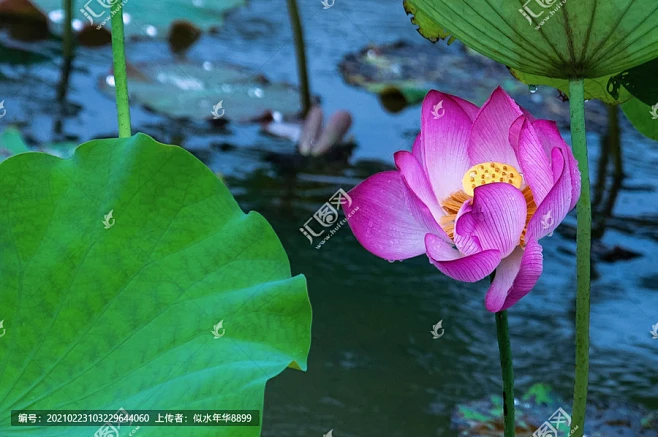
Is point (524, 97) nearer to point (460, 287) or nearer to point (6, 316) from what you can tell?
point (460, 287)

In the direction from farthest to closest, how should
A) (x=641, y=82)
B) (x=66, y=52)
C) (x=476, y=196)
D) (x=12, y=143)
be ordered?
1. (x=66, y=52)
2. (x=12, y=143)
3. (x=641, y=82)
4. (x=476, y=196)

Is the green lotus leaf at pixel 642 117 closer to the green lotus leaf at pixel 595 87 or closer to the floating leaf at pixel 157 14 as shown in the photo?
the green lotus leaf at pixel 595 87

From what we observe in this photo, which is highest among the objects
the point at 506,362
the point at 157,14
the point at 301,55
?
the point at 506,362

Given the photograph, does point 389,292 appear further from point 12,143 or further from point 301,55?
point 301,55

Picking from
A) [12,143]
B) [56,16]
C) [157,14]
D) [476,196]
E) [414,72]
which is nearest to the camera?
[476,196]

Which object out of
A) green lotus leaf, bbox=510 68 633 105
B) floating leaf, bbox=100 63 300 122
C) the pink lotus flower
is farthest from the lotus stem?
the pink lotus flower

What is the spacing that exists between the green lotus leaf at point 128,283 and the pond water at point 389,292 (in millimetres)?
389

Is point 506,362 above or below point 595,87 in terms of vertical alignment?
below

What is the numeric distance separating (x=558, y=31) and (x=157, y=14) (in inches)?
92.6

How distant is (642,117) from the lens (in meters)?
1.15

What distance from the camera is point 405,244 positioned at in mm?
714

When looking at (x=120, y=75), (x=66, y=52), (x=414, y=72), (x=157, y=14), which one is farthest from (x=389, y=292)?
(x=157, y=14)

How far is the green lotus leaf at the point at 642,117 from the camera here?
1124 mm

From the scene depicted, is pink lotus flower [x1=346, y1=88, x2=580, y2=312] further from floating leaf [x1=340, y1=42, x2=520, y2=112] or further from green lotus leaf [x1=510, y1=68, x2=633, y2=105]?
floating leaf [x1=340, y1=42, x2=520, y2=112]
